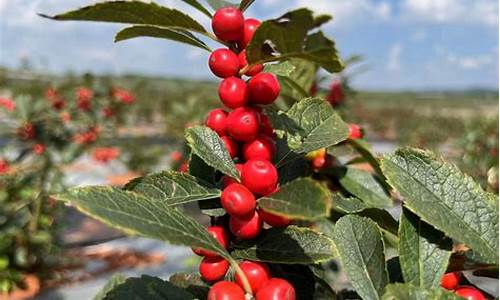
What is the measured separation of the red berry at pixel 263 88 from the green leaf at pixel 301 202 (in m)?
0.11

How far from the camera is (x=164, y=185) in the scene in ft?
1.53

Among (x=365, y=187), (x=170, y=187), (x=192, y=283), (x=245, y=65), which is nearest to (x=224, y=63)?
(x=245, y=65)

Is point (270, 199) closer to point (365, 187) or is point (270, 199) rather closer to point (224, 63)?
point (224, 63)

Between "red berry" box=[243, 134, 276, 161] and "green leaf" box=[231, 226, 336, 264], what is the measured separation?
7cm

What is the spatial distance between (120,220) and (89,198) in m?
0.03

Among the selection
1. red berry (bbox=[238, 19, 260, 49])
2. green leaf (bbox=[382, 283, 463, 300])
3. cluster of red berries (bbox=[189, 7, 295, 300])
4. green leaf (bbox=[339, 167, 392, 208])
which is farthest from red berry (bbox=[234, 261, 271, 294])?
green leaf (bbox=[339, 167, 392, 208])

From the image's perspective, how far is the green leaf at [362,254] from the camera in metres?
0.45

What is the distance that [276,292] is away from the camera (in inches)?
15.9

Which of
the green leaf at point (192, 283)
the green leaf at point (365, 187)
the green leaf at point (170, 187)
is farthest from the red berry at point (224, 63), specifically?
the green leaf at point (365, 187)

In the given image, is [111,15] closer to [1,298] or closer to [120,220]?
[120,220]

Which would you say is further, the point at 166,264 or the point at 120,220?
the point at 166,264

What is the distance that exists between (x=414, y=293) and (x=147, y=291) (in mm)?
229

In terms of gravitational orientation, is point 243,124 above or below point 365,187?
above

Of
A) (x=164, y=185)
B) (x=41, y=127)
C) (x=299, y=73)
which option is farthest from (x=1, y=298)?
→ (x=164, y=185)
